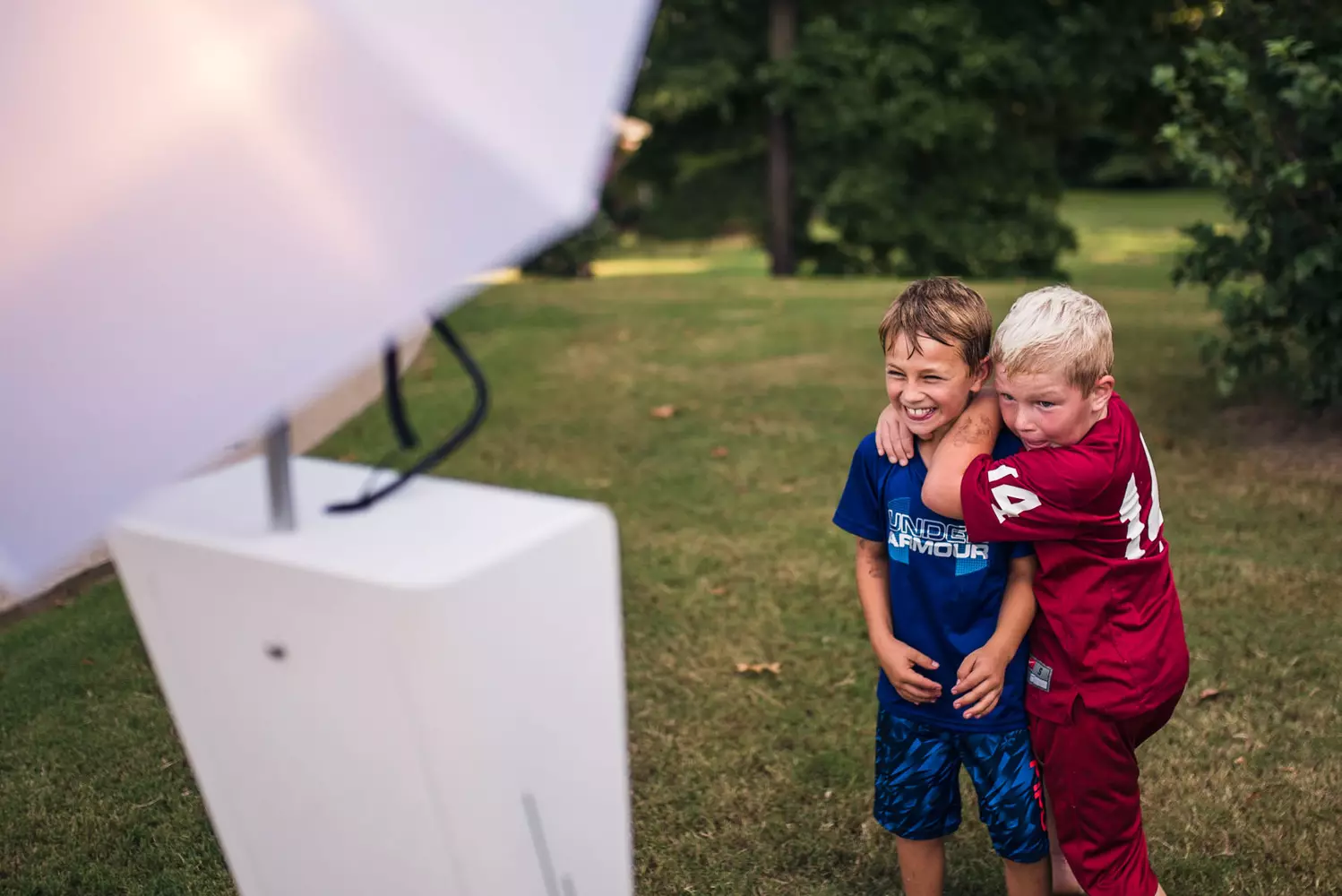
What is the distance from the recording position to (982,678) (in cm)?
220

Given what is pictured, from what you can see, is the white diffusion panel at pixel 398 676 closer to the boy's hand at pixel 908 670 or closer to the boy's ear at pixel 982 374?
the boy's hand at pixel 908 670

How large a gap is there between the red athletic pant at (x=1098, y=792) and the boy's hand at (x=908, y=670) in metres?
0.22

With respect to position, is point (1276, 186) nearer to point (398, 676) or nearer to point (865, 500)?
point (865, 500)

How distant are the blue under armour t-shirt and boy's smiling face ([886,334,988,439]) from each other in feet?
0.32

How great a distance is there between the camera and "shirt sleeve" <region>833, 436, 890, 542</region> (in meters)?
2.31

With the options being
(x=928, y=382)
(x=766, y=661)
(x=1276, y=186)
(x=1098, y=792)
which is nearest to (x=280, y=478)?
(x=928, y=382)

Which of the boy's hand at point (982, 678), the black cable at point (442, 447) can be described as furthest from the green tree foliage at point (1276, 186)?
the black cable at point (442, 447)

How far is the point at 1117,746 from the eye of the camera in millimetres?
2240

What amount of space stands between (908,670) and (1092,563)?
1.26 feet

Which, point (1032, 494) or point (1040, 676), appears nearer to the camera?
point (1032, 494)

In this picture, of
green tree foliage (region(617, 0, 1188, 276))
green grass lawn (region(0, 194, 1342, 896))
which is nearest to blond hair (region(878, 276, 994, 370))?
green grass lawn (region(0, 194, 1342, 896))

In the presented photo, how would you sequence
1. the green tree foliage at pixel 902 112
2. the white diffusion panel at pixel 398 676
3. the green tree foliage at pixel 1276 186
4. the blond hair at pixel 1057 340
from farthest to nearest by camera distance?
the green tree foliage at pixel 902 112, the green tree foliage at pixel 1276 186, the blond hair at pixel 1057 340, the white diffusion panel at pixel 398 676

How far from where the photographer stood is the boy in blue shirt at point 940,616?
217 centimetres

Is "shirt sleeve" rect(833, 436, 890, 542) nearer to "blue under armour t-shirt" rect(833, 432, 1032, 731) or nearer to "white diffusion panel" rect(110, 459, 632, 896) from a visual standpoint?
"blue under armour t-shirt" rect(833, 432, 1032, 731)
